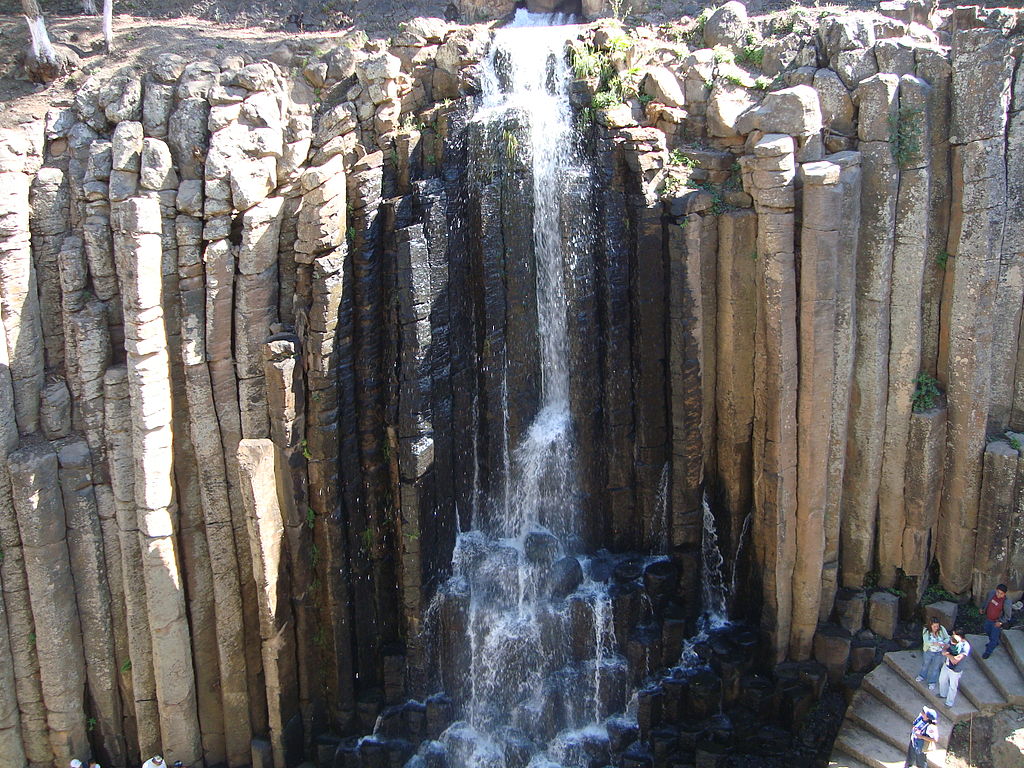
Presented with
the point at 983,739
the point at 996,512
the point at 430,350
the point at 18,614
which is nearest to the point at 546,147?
the point at 430,350

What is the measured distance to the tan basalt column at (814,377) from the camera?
15.2 m

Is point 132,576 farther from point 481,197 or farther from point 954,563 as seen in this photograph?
point 954,563

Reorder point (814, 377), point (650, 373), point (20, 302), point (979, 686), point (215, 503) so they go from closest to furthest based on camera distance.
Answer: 1. point (979, 686)
2. point (814, 377)
3. point (20, 302)
4. point (215, 503)
5. point (650, 373)

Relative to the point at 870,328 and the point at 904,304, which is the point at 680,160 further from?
the point at 904,304

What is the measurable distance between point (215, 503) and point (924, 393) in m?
11.6

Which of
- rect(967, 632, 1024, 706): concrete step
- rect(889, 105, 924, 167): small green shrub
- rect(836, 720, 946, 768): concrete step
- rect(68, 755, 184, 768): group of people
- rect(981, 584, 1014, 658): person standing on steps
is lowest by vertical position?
rect(68, 755, 184, 768): group of people

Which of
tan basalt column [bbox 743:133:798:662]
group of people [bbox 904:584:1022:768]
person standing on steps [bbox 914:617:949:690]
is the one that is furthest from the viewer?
person standing on steps [bbox 914:617:949:690]

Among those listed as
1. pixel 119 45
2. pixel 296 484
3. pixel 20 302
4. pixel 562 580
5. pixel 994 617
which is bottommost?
pixel 994 617

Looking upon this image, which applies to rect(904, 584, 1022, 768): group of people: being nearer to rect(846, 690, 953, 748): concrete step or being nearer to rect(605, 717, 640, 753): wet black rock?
rect(846, 690, 953, 748): concrete step

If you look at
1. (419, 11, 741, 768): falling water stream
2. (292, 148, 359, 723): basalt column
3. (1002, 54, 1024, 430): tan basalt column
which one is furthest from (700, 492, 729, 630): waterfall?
Result: (1002, 54, 1024, 430): tan basalt column

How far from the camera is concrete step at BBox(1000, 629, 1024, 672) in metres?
15.6

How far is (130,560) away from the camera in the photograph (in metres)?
16.4

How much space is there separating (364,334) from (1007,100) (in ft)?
34.5

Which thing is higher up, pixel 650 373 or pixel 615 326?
pixel 615 326
